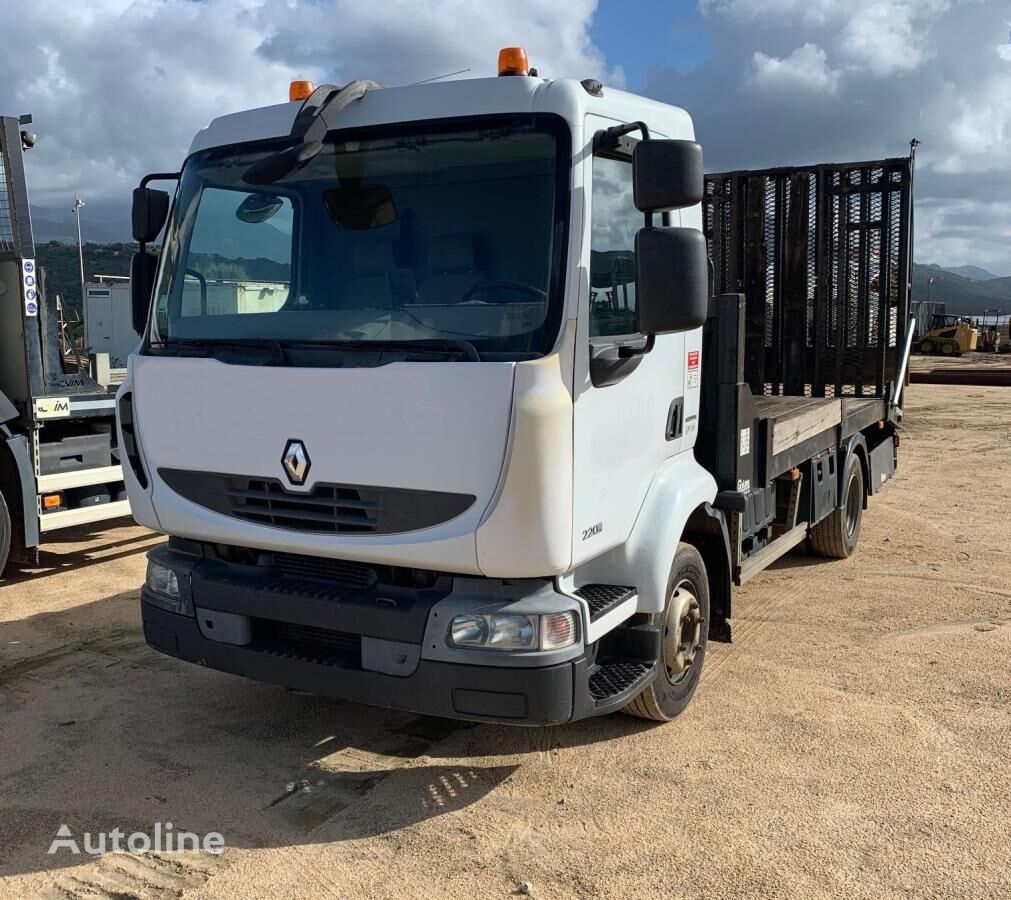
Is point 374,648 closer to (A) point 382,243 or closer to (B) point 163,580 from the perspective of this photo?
(B) point 163,580

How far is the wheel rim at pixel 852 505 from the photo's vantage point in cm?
753

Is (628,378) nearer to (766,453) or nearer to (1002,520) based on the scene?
(766,453)

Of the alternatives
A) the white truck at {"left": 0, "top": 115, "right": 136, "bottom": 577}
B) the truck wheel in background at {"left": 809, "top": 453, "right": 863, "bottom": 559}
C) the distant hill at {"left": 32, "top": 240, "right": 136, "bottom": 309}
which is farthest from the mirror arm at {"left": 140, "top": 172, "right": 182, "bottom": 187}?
the distant hill at {"left": 32, "top": 240, "right": 136, "bottom": 309}

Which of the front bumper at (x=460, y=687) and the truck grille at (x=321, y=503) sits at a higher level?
the truck grille at (x=321, y=503)

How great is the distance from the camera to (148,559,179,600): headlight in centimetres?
396

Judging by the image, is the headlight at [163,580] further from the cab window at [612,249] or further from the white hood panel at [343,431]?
the cab window at [612,249]

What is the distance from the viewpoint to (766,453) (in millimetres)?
5148

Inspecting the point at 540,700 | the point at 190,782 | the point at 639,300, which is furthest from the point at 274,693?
the point at 639,300

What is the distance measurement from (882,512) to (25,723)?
7803 millimetres

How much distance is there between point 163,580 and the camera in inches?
158

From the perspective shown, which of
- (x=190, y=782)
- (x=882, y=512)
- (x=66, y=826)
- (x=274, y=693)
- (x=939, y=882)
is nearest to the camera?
(x=939, y=882)

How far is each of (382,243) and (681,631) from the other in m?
2.13

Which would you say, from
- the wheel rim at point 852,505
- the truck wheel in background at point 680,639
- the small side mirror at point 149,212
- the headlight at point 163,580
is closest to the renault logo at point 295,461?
the headlight at point 163,580

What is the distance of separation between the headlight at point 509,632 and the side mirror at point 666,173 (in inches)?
57.5
